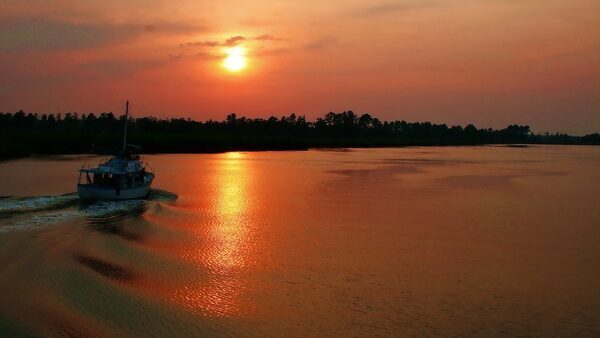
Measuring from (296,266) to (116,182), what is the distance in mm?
15731

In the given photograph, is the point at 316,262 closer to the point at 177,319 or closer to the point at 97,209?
the point at 177,319

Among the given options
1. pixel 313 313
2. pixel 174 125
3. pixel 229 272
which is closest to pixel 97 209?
pixel 229 272

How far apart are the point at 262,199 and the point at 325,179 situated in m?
13.2

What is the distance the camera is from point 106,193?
27328 mm

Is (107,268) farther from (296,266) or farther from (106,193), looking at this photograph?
(106,193)

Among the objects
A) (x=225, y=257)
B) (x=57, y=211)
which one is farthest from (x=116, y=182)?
(x=225, y=257)

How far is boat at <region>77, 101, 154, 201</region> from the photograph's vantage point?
27000 mm

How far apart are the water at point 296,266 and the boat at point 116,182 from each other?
77cm

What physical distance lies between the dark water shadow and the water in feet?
0.17

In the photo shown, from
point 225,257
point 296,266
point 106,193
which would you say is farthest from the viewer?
point 106,193

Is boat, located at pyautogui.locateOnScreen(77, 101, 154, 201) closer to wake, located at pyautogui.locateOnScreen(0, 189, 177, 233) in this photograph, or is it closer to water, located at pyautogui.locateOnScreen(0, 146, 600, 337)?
wake, located at pyautogui.locateOnScreen(0, 189, 177, 233)

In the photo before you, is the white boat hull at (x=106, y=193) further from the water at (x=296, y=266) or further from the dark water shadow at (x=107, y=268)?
the dark water shadow at (x=107, y=268)

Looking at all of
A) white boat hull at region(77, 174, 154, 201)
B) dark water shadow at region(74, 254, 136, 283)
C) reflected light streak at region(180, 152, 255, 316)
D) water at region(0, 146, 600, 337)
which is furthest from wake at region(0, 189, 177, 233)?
dark water shadow at region(74, 254, 136, 283)

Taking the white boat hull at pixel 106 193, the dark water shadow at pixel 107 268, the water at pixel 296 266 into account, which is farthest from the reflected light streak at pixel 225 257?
the white boat hull at pixel 106 193
